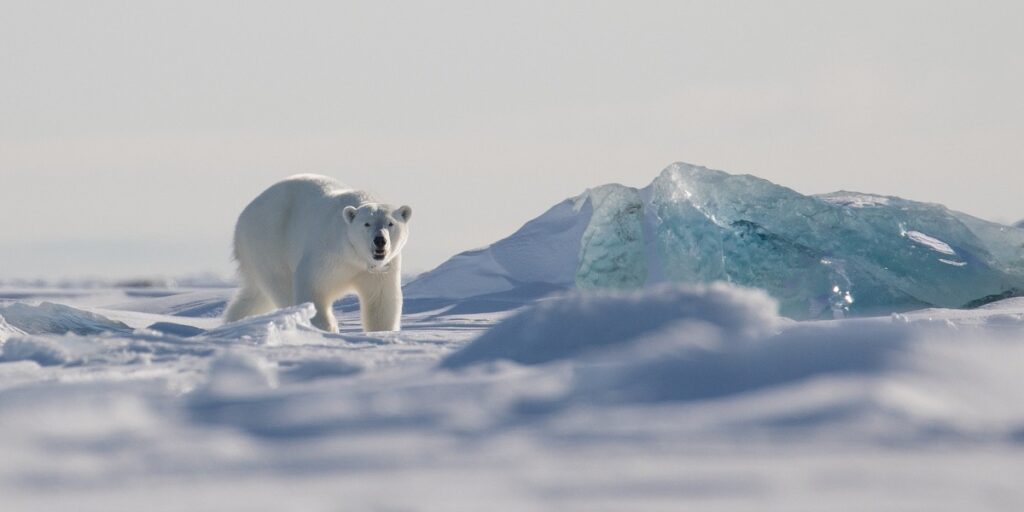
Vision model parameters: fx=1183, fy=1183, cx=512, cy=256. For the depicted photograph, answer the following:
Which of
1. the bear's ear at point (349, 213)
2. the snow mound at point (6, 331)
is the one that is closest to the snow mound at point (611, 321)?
the bear's ear at point (349, 213)

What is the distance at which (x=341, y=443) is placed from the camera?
8.57 feet

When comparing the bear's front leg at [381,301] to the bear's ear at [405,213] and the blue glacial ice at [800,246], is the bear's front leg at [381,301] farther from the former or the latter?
the blue glacial ice at [800,246]

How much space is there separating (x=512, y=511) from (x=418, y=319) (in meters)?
8.51

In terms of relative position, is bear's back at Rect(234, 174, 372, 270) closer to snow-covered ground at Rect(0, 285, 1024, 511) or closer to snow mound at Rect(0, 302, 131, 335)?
snow mound at Rect(0, 302, 131, 335)

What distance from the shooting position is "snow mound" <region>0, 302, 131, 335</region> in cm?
768

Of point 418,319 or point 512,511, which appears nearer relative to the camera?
point 512,511

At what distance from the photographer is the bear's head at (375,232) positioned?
7.09 metres

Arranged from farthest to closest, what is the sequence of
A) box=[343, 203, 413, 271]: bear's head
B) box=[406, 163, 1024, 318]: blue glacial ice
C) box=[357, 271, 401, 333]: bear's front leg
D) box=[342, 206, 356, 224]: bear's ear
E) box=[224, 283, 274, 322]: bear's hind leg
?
box=[406, 163, 1024, 318]: blue glacial ice, box=[224, 283, 274, 322]: bear's hind leg, box=[357, 271, 401, 333]: bear's front leg, box=[342, 206, 356, 224]: bear's ear, box=[343, 203, 413, 271]: bear's head

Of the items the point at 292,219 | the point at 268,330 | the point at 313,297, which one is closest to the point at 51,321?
the point at 292,219

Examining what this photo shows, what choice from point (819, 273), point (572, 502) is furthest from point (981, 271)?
point (572, 502)

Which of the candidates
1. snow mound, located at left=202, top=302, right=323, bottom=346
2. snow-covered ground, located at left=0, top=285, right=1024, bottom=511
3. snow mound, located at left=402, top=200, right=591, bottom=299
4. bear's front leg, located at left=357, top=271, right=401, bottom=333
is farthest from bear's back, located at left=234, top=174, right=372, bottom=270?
snow mound, located at left=402, top=200, right=591, bottom=299

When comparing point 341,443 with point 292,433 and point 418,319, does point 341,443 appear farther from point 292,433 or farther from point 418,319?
point 418,319

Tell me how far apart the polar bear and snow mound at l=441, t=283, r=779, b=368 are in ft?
10.8

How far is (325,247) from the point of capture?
7422 millimetres
